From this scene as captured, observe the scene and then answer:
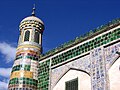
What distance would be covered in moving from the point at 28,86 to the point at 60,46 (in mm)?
3527

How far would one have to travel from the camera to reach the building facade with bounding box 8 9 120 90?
16906mm

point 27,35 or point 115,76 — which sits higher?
point 27,35

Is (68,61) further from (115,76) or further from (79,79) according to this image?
(115,76)

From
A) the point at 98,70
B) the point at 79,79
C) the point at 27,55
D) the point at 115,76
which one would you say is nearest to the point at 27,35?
the point at 27,55

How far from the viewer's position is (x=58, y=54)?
2053cm

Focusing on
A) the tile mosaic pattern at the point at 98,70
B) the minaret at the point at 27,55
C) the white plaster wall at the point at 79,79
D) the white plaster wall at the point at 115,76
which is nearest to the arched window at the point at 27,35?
the minaret at the point at 27,55

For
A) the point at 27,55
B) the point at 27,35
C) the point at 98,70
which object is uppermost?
the point at 27,35

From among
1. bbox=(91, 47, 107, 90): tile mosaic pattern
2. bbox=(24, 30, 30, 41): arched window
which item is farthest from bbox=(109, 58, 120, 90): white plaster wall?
bbox=(24, 30, 30, 41): arched window

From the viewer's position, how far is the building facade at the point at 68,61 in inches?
666

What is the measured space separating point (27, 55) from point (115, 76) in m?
7.79

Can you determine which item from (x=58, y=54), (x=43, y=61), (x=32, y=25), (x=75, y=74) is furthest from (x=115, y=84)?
(x=32, y=25)

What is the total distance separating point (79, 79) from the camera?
18.1 meters

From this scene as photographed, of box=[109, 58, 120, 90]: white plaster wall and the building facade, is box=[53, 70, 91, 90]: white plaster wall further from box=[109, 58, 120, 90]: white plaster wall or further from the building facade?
box=[109, 58, 120, 90]: white plaster wall

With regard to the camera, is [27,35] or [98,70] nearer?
[98,70]
